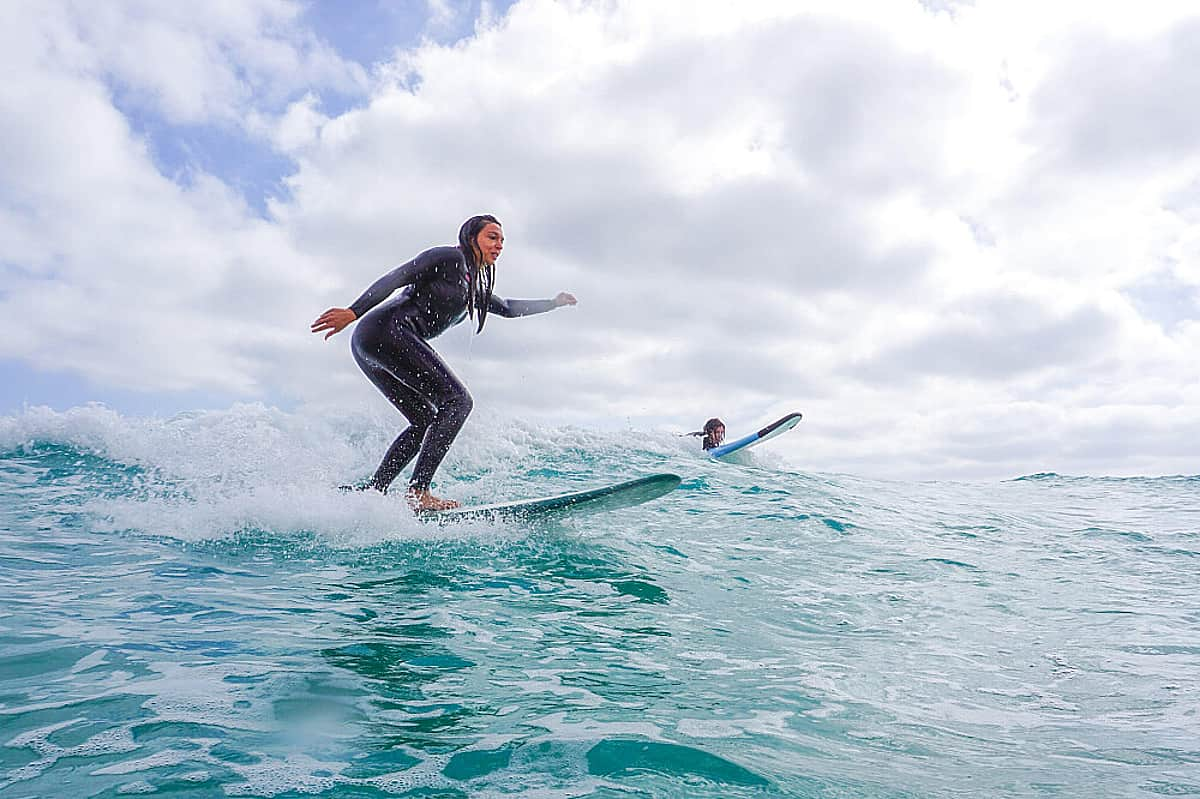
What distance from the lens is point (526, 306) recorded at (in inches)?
283

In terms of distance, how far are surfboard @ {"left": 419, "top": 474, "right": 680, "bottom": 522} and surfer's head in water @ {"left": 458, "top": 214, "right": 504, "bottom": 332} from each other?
1805 millimetres

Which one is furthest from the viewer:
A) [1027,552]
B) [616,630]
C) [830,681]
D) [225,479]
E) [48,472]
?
[48,472]

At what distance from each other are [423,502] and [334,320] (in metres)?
1.59

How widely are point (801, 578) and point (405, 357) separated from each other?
3601 millimetres

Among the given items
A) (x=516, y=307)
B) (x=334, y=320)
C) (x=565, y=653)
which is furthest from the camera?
(x=516, y=307)

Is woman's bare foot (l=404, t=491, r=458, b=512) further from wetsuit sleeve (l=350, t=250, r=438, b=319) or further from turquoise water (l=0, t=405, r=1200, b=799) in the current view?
Answer: wetsuit sleeve (l=350, t=250, r=438, b=319)

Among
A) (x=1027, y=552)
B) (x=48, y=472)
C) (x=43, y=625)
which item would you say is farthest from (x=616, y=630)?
(x=48, y=472)

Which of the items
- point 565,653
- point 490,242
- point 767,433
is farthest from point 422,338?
point 767,433

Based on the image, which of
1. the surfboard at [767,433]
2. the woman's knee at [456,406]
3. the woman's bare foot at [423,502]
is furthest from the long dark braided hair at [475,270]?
the surfboard at [767,433]

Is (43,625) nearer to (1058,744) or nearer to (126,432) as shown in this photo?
(1058,744)

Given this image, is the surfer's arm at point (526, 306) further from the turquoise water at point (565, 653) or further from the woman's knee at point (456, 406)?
the turquoise water at point (565, 653)

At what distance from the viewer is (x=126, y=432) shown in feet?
35.3

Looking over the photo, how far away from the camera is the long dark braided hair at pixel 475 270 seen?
6.45 metres

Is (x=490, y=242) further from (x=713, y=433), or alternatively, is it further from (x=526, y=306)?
(x=713, y=433)
